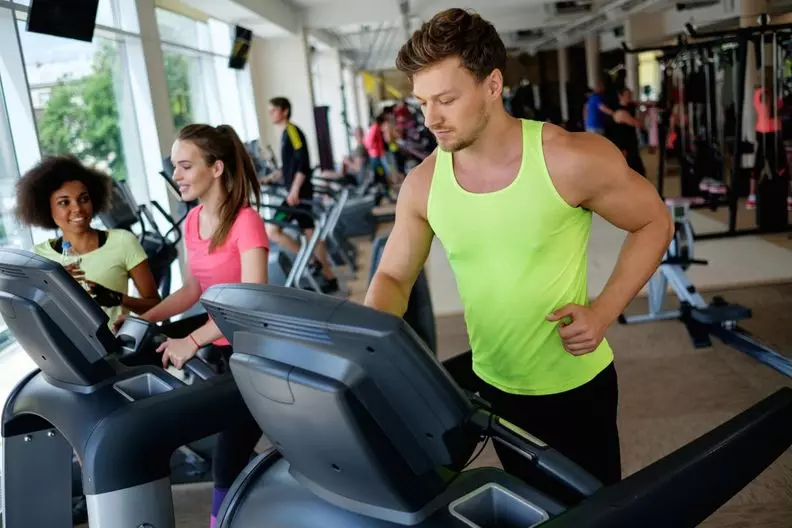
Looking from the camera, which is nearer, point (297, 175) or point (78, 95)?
point (78, 95)

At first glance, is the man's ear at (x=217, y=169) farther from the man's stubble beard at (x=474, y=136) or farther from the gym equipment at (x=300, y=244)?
the gym equipment at (x=300, y=244)

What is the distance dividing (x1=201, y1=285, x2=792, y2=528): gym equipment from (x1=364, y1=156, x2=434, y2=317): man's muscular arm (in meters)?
0.47

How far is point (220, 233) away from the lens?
7.41 ft

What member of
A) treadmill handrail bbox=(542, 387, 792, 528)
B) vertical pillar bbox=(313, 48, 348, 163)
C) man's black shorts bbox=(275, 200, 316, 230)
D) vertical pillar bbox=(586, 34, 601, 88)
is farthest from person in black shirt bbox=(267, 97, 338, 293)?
vertical pillar bbox=(586, 34, 601, 88)

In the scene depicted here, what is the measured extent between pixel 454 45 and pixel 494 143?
0.22 m

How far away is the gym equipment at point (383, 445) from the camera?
93 centimetres

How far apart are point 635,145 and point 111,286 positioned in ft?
28.6

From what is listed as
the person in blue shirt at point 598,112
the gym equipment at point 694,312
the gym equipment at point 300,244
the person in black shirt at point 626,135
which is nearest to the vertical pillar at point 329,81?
the person in blue shirt at point 598,112

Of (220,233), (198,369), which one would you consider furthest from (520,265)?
(220,233)

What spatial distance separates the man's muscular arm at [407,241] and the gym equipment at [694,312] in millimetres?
2455

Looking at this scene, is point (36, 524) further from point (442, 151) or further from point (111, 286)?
point (442, 151)

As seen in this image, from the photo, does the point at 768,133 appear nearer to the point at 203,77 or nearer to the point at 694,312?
the point at 694,312

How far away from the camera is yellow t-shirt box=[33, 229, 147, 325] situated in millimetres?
2588

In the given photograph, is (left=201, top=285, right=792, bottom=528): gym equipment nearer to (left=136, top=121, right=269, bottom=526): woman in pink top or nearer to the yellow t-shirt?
(left=136, top=121, right=269, bottom=526): woman in pink top
